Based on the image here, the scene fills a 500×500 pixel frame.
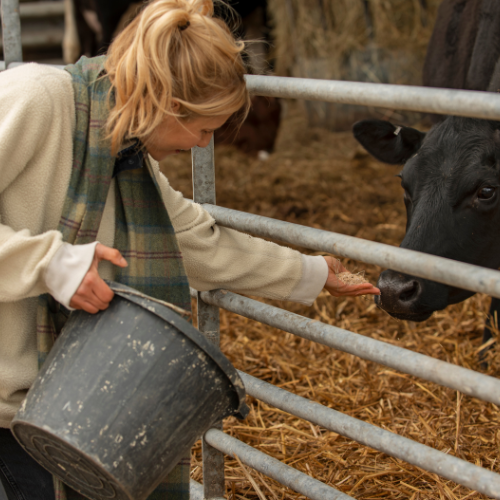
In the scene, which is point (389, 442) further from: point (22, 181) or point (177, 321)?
point (22, 181)

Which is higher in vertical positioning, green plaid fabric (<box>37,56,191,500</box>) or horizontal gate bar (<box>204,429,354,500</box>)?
green plaid fabric (<box>37,56,191,500</box>)

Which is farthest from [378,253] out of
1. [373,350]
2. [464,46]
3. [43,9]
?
[43,9]

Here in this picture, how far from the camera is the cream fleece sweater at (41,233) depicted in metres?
1.16

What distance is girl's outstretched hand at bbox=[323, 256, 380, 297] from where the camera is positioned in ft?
5.11

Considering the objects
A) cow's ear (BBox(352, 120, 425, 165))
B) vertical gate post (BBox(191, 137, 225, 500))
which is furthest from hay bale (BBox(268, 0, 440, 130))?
vertical gate post (BBox(191, 137, 225, 500))

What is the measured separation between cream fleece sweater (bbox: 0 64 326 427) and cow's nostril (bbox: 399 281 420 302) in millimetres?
550

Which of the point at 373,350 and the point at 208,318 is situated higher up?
the point at 373,350

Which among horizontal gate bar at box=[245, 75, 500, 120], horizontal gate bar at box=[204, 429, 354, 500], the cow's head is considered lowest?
horizontal gate bar at box=[204, 429, 354, 500]

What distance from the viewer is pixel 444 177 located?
2.18m

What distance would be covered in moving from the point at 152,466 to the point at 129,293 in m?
0.32

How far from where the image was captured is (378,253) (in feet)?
4.18

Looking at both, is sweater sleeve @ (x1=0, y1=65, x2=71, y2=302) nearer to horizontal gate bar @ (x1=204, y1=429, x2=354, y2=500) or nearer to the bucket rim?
the bucket rim

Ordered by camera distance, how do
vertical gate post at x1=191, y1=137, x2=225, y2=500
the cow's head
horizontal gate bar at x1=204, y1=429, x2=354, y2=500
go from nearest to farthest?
1. horizontal gate bar at x1=204, y1=429, x2=354, y2=500
2. vertical gate post at x1=191, y1=137, x2=225, y2=500
3. the cow's head

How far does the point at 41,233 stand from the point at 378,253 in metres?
0.69
